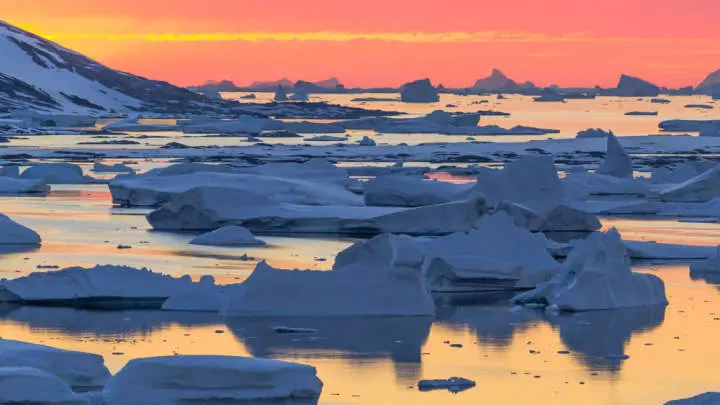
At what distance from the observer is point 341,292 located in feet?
34.7

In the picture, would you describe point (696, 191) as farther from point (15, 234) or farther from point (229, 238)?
point (15, 234)

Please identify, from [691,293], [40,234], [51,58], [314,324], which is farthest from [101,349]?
[51,58]

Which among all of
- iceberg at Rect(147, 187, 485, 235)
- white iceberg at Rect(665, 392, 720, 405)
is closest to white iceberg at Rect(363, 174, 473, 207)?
iceberg at Rect(147, 187, 485, 235)

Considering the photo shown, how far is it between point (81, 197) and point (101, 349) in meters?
12.5

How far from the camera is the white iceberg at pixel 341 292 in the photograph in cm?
1052

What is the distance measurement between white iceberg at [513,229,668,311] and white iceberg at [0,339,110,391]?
4316 millimetres

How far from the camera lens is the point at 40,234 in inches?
635

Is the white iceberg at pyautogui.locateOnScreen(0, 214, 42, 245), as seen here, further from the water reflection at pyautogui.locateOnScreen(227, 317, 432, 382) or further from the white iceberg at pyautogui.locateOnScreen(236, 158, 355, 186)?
the white iceberg at pyautogui.locateOnScreen(236, 158, 355, 186)

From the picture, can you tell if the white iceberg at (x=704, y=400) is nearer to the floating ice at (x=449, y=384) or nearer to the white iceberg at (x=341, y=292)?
the floating ice at (x=449, y=384)

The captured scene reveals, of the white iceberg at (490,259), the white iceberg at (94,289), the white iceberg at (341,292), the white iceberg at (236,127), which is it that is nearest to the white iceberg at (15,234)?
the white iceberg at (94,289)

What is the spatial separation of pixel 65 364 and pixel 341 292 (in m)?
3.10

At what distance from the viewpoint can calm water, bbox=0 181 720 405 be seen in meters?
8.31

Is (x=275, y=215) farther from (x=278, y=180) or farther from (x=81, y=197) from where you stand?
(x=81, y=197)

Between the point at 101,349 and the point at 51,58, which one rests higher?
the point at 51,58
